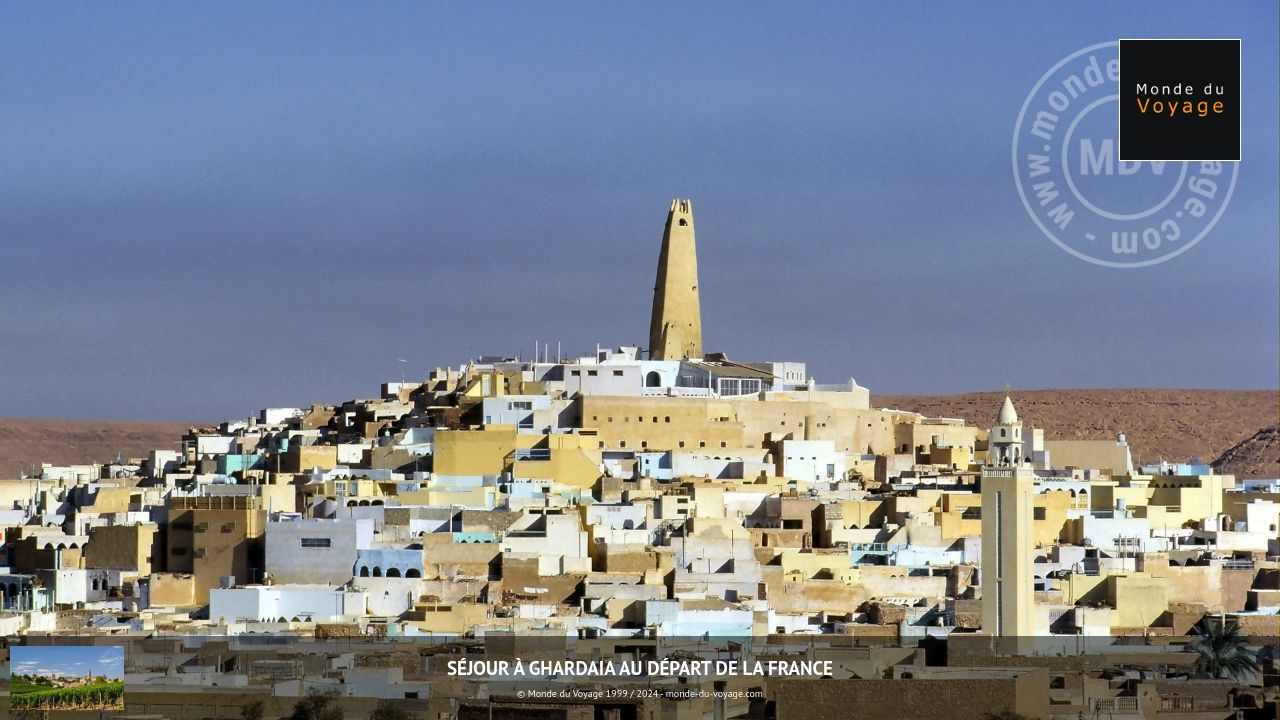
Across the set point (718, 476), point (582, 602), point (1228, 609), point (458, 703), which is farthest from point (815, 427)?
point (458, 703)

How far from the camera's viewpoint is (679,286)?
66.7 metres

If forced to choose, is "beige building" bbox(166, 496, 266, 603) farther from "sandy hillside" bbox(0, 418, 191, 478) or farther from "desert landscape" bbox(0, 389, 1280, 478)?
"sandy hillside" bbox(0, 418, 191, 478)

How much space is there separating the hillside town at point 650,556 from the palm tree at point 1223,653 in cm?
13

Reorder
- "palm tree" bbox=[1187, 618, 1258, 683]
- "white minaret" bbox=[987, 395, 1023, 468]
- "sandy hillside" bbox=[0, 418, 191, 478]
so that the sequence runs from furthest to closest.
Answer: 1. "sandy hillside" bbox=[0, 418, 191, 478]
2. "white minaret" bbox=[987, 395, 1023, 468]
3. "palm tree" bbox=[1187, 618, 1258, 683]

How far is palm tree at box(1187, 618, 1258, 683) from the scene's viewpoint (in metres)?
A: 38.7

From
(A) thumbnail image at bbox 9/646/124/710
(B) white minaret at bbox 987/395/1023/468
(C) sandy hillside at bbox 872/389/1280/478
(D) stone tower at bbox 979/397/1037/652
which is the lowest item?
(A) thumbnail image at bbox 9/646/124/710

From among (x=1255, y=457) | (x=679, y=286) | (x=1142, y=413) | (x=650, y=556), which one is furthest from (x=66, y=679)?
(x=1142, y=413)

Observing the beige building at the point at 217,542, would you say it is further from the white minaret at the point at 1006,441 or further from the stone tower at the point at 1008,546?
the white minaret at the point at 1006,441

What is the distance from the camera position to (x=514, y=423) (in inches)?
2219

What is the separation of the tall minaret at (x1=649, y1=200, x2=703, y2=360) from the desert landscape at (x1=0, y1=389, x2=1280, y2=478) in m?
38.2

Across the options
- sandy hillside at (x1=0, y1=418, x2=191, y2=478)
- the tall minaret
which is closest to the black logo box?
the tall minaret

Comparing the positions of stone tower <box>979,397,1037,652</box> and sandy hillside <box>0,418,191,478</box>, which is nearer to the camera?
stone tower <box>979,397,1037,652</box>

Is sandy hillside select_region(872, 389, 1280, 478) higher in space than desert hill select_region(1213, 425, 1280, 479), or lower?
higher

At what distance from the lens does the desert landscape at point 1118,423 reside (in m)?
110
